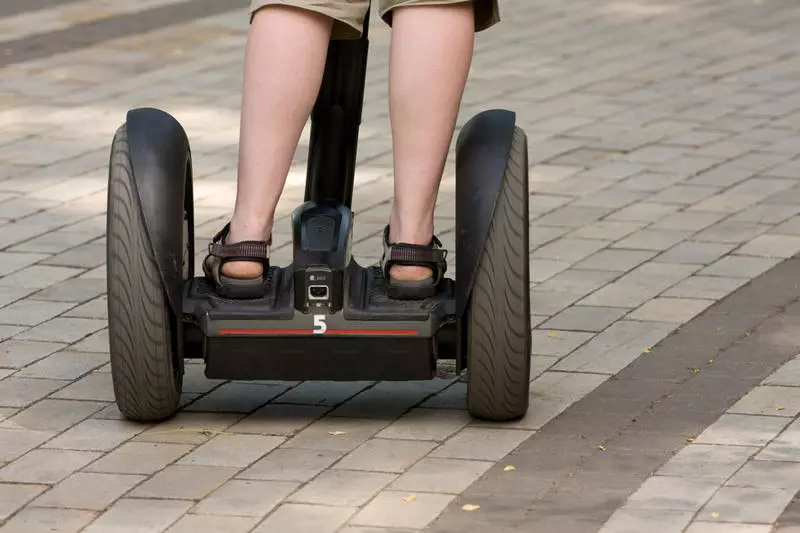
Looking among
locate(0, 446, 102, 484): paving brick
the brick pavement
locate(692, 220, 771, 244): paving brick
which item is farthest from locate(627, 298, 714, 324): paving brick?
locate(0, 446, 102, 484): paving brick

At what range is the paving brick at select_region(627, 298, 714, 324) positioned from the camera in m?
5.20

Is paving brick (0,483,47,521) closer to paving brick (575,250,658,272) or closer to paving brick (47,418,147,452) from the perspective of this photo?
paving brick (47,418,147,452)

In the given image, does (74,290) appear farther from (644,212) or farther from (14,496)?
(644,212)

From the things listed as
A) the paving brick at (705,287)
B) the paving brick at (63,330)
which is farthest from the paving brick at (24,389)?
the paving brick at (705,287)

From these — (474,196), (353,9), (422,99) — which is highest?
(353,9)

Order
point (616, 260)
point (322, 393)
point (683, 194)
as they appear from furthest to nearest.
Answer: point (683, 194), point (616, 260), point (322, 393)

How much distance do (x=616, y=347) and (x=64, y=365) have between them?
1429mm

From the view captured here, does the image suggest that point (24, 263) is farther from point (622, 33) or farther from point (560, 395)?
point (622, 33)

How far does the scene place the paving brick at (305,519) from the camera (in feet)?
11.8

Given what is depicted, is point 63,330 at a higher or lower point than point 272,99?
lower

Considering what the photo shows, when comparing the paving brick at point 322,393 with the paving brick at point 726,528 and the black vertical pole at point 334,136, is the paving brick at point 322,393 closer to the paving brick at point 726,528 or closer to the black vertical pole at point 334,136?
the black vertical pole at point 334,136

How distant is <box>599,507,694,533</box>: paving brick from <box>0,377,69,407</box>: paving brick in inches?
60.7

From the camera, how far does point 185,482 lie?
3.87 metres

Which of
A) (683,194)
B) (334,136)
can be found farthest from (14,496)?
(683,194)
